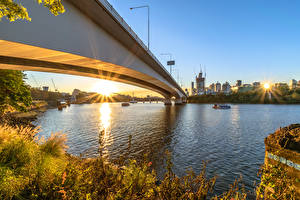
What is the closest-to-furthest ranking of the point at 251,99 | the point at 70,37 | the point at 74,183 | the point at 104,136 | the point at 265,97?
the point at 74,183 < the point at 70,37 < the point at 104,136 < the point at 265,97 < the point at 251,99

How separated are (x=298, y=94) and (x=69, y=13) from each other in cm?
15942

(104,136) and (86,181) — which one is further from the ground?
(86,181)

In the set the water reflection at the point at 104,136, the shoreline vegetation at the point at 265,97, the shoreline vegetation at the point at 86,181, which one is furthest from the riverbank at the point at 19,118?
the shoreline vegetation at the point at 265,97

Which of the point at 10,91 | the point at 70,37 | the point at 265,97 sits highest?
the point at 70,37

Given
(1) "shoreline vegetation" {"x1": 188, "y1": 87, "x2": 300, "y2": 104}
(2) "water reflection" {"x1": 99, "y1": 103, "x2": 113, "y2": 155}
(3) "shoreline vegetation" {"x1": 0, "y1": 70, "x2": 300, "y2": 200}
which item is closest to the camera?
(3) "shoreline vegetation" {"x1": 0, "y1": 70, "x2": 300, "y2": 200}

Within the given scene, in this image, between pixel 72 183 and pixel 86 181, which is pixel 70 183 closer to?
pixel 72 183

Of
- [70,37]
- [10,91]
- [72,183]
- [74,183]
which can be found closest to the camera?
[72,183]

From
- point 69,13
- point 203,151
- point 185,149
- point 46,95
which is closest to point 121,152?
point 185,149

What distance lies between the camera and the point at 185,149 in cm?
1490

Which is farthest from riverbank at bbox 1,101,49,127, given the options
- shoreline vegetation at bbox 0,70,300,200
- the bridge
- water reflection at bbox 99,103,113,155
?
shoreline vegetation at bbox 0,70,300,200

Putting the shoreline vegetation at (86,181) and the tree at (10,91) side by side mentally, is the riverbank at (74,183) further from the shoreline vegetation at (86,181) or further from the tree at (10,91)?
the tree at (10,91)

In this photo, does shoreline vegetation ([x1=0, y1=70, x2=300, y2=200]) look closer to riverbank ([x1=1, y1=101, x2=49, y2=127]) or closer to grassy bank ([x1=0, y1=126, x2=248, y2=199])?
grassy bank ([x1=0, y1=126, x2=248, y2=199])

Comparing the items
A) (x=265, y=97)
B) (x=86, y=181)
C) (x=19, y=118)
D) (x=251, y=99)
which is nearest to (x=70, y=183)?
(x=86, y=181)

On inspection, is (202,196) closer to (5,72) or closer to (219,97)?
(5,72)
